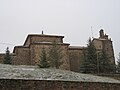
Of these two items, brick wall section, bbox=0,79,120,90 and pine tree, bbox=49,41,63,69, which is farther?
pine tree, bbox=49,41,63,69

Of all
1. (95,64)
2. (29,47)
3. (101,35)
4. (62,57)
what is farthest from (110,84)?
(101,35)

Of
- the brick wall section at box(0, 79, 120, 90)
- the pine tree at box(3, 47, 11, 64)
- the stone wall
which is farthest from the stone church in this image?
the brick wall section at box(0, 79, 120, 90)

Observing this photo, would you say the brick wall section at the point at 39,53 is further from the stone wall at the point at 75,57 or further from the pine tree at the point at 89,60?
the pine tree at the point at 89,60

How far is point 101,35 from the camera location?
1797 inches

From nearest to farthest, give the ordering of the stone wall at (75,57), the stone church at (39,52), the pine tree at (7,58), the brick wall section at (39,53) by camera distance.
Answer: the pine tree at (7,58)
the brick wall section at (39,53)
the stone church at (39,52)
the stone wall at (75,57)

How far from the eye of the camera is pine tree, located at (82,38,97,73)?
1271 inches

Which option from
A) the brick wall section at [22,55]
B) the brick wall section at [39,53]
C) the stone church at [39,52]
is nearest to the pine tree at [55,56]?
the brick wall section at [39,53]

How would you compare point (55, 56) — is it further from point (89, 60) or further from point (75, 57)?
point (75, 57)

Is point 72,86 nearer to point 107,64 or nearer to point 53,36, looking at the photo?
point 107,64

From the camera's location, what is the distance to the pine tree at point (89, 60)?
32.3 meters

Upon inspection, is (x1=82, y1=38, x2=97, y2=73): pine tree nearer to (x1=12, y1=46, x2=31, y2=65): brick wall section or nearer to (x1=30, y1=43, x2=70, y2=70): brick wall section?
(x1=30, y1=43, x2=70, y2=70): brick wall section

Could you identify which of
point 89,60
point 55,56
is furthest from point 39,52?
point 89,60

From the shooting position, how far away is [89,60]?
109ft

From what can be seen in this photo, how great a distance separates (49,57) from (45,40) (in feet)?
18.8
